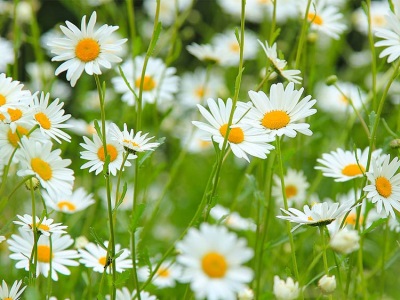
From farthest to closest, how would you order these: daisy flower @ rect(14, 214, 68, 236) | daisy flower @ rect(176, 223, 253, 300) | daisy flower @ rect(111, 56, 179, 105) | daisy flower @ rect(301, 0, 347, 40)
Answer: daisy flower @ rect(111, 56, 179, 105) < daisy flower @ rect(301, 0, 347, 40) < daisy flower @ rect(14, 214, 68, 236) < daisy flower @ rect(176, 223, 253, 300)

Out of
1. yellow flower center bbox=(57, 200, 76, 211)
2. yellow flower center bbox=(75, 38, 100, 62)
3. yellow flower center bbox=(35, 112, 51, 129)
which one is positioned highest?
yellow flower center bbox=(75, 38, 100, 62)

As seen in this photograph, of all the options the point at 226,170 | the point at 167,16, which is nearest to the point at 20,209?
the point at 226,170

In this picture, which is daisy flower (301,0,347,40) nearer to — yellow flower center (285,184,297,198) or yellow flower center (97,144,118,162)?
yellow flower center (285,184,297,198)

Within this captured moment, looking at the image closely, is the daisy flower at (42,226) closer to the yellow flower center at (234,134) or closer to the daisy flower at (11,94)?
the daisy flower at (11,94)

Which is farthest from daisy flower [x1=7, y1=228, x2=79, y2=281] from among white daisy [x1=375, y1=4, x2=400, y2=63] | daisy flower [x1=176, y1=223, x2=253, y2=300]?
white daisy [x1=375, y1=4, x2=400, y2=63]

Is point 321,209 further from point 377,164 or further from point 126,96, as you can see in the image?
point 126,96

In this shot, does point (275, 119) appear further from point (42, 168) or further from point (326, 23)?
point (326, 23)

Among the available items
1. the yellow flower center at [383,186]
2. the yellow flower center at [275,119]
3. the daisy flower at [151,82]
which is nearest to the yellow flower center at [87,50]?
the yellow flower center at [275,119]
